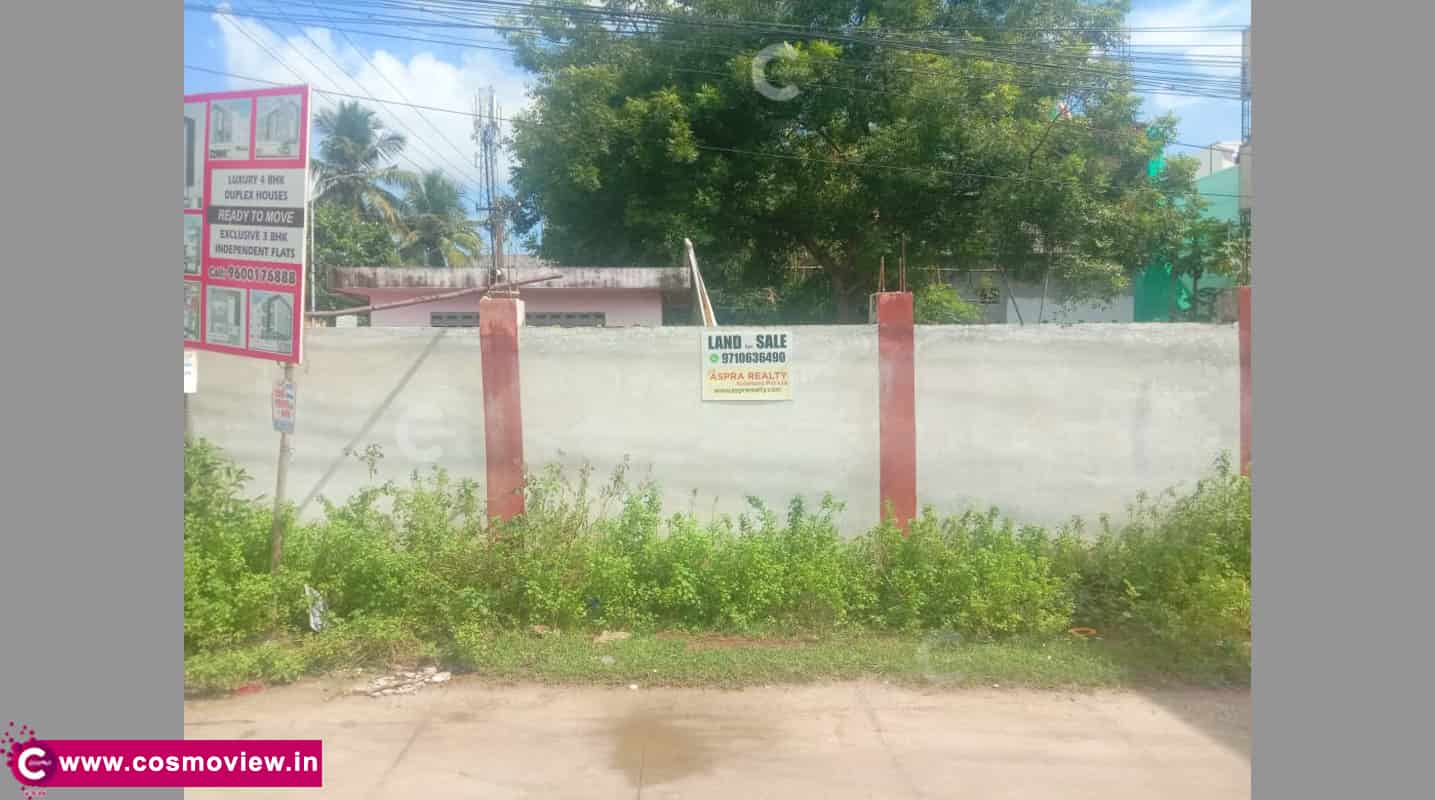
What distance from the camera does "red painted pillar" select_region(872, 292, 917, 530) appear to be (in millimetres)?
7043

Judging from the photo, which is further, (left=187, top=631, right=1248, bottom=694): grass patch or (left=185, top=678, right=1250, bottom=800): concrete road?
(left=187, top=631, right=1248, bottom=694): grass patch

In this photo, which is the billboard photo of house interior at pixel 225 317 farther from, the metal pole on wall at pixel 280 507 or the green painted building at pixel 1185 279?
the green painted building at pixel 1185 279

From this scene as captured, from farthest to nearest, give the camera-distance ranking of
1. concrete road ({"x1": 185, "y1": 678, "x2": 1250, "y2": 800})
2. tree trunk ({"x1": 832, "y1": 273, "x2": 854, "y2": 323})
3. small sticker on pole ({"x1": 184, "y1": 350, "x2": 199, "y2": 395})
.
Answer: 1. tree trunk ({"x1": 832, "y1": 273, "x2": 854, "y2": 323})
2. small sticker on pole ({"x1": 184, "y1": 350, "x2": 199, "y2": 395})
3. concrete road ({"x1": 185, "y1": 678, "x2": 1250, "y2": 800})

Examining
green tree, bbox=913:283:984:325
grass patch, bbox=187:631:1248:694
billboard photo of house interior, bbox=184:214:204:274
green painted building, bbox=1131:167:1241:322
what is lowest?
grass patch, bbox=187:631:1248:694

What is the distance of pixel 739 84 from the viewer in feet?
52.6

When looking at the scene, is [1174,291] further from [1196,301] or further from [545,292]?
[545,292]

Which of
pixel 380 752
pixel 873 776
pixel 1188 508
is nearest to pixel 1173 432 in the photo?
pixel 1188 508

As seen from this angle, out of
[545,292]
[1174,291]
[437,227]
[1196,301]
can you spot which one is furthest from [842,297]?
[437,227]

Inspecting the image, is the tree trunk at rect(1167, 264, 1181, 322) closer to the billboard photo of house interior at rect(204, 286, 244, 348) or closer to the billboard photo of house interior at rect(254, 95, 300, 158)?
the billboard photo of house interior at rect(254, 95, 300, 158)

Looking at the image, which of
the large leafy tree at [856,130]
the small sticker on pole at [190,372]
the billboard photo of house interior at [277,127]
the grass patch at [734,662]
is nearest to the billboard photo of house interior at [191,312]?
the small sticker on pole at [190,372]

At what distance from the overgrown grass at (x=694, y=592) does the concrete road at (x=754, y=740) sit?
269 millimetres

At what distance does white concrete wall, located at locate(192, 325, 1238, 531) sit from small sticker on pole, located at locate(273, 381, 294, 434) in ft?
3.37

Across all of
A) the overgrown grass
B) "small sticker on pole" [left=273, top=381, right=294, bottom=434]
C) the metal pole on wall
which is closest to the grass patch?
the overgrown grass

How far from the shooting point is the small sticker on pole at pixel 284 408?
604 centimetres
